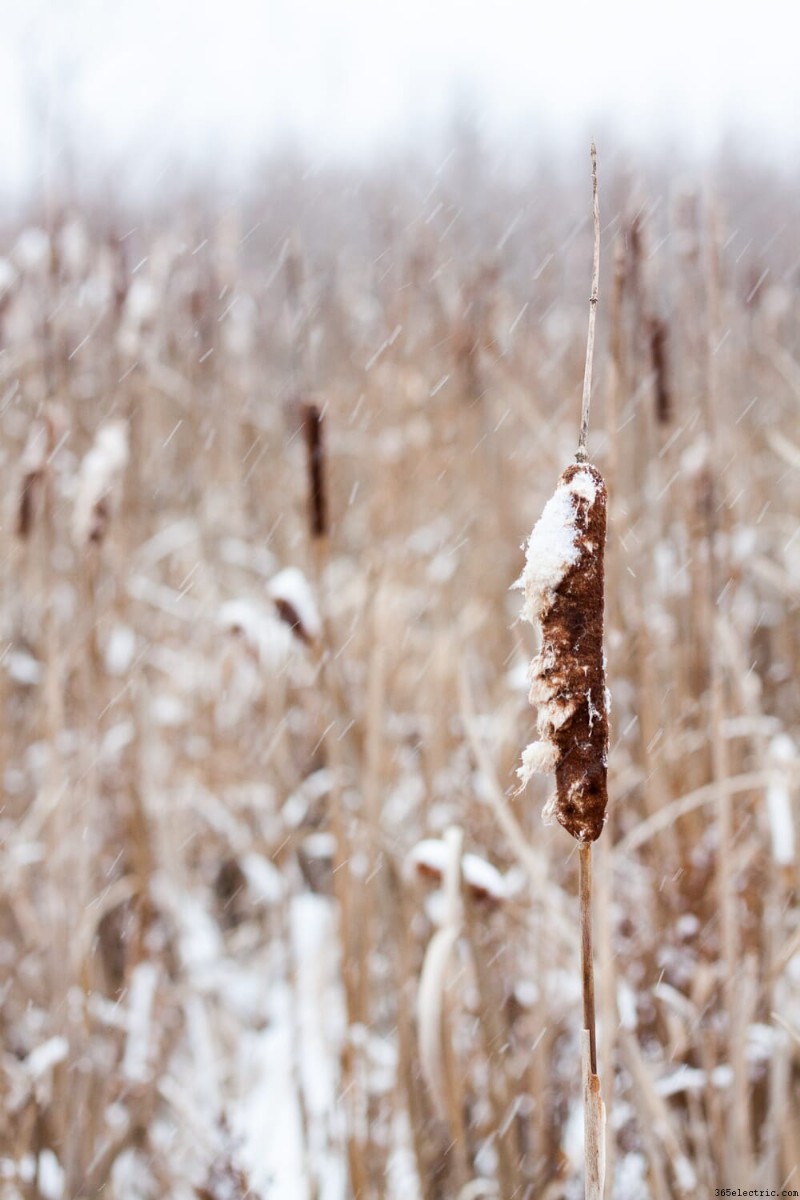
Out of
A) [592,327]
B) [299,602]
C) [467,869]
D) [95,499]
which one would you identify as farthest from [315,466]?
[592,327]

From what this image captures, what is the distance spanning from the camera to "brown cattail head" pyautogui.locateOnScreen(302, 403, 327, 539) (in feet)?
3.19

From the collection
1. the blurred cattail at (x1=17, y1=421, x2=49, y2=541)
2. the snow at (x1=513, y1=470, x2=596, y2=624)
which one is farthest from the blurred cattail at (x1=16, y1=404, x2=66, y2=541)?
the snow at (x1=513, y1=470, x2=596, y2=624)

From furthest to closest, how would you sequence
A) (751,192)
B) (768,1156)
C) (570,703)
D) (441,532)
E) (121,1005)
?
(751,192), (441,532), (121,1005), (768,1156), (570,703)

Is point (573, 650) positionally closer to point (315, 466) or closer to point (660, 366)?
point (315, 466)

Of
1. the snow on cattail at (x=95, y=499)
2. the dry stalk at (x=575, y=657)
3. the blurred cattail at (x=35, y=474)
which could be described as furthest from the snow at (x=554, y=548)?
the blurred cattail at (x=35, y=474)

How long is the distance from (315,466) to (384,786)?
24.8 inches

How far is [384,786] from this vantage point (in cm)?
148

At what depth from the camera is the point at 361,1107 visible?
1.16 meters

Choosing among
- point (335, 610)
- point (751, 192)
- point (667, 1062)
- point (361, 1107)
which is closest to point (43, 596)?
point (361, 1107)

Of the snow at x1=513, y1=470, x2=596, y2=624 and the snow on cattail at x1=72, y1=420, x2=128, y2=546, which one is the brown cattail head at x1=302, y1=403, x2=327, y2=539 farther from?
the snow at x1=513, y1=470, x2=596, y2=624

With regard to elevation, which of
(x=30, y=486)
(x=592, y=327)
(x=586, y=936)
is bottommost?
(x=586, y=936)

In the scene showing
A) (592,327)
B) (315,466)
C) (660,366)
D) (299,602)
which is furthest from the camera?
(660,366)

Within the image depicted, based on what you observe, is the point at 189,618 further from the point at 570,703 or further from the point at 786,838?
the point at 570,703

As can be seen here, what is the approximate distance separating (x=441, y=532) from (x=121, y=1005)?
159cm
